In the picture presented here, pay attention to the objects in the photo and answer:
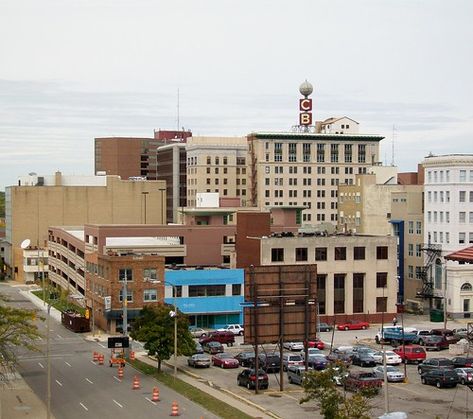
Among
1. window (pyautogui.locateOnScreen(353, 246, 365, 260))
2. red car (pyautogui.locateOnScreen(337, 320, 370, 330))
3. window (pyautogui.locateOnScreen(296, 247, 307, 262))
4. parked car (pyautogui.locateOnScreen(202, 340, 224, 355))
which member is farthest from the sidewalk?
window (pyautogui.locateOnScreen(353, 246, 365, 260))

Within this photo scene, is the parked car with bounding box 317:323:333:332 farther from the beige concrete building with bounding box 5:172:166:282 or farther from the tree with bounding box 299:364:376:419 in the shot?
the beige concrete building with bounding box 5:172:166:282

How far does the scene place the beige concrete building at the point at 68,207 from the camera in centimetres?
18100

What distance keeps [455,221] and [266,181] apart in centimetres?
7327

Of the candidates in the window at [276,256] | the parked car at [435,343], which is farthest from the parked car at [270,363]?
the window at [276,256]

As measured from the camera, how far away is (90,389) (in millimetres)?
69562

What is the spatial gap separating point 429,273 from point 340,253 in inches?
749

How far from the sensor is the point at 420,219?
130125 mm

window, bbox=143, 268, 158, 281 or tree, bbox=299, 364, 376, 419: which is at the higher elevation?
window, bbox=143, 268, 158, 281

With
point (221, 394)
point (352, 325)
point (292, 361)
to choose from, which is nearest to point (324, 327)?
point (352, 325)

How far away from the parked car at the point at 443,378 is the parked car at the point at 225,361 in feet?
55.5

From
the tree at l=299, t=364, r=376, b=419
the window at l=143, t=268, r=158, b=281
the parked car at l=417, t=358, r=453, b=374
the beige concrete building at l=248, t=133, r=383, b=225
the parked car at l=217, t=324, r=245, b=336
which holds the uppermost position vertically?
the beige concrete building at l=248, t=133, r=383, b=225

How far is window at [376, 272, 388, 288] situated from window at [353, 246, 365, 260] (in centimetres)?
280

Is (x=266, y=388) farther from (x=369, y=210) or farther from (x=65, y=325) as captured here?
(x=369, y=210)

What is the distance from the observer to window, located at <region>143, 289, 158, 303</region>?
104 m
